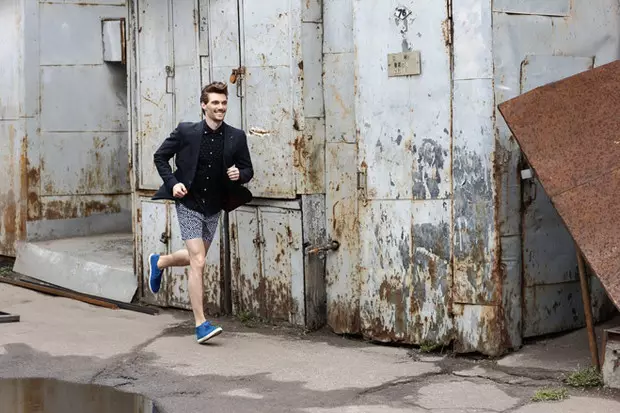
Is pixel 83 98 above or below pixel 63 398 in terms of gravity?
above

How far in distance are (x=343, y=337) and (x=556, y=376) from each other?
198cm

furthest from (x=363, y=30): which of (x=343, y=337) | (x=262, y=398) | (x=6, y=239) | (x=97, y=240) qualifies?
(x=6, y=239)

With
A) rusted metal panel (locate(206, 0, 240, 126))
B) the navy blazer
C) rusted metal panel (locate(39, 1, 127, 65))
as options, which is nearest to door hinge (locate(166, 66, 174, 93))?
rusted metal panel (locate(206, 0, 240, 126))

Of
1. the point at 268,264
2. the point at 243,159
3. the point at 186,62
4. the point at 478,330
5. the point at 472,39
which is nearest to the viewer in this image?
the point at 472,39

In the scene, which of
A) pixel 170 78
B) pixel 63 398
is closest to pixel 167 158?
pixel 170 78

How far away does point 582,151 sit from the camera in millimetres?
6465

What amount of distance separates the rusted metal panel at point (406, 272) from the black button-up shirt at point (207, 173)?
3.88ft

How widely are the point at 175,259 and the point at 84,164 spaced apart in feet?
14.0

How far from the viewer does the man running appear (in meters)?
8.06

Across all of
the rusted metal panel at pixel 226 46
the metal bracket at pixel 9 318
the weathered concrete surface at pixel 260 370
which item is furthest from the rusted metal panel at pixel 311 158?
the metal bracket at pixel 9 318

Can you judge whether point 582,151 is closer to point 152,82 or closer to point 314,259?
point 314,259

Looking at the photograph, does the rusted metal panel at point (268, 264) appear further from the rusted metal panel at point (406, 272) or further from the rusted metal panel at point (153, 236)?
the rusted metal panel at point (153, 236)

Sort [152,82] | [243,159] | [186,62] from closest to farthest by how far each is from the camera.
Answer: [243,159], [186,62], [152,82]

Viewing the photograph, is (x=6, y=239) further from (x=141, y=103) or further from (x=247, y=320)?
(x=247, y=320)
